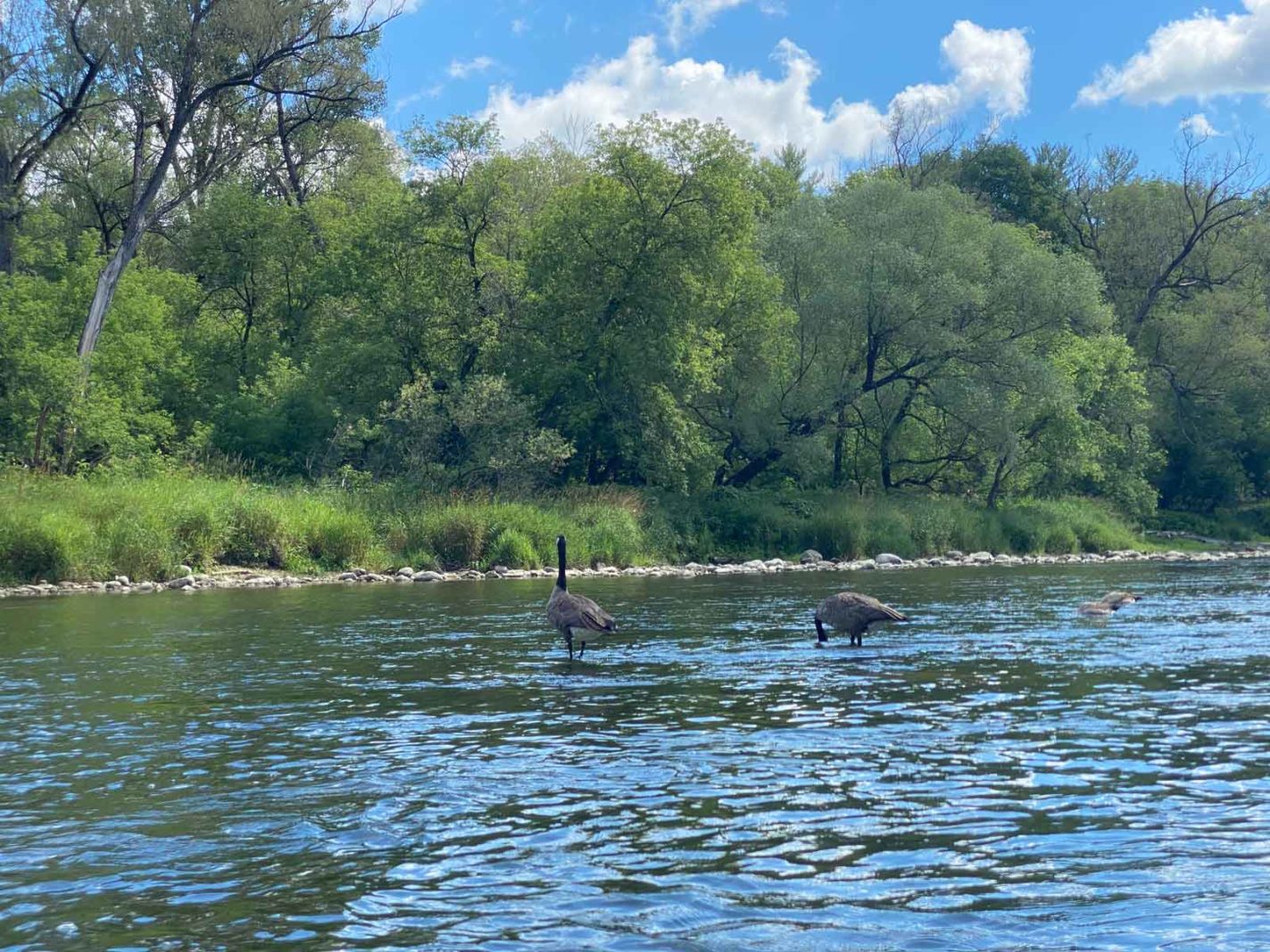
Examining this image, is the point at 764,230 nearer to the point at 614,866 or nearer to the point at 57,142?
the point at 57,142

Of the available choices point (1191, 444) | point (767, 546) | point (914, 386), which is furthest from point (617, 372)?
point (1191, 444)

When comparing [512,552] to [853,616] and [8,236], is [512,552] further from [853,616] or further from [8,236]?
[8,236]

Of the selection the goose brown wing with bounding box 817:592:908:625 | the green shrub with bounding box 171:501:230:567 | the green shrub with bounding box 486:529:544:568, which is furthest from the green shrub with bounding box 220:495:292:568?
the goose brown wing with bounding box 817:592:908:625

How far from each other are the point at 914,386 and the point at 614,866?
47353mm

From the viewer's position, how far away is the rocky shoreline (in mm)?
31625

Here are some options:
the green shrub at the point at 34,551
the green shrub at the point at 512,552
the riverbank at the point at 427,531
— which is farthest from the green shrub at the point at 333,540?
the green shrub at the point at 34,551

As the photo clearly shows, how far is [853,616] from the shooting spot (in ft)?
62.9

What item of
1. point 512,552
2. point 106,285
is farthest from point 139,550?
point 106,285

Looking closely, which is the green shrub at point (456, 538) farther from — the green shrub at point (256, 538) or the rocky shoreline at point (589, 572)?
the green shrub at point (256, 538)

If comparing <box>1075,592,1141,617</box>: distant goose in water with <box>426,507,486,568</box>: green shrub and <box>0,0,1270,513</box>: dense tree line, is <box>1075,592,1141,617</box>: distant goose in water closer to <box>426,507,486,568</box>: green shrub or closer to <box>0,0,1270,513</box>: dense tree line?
<box>426,507,486,568</box>: green shrub

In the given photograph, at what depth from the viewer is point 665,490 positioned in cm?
4856

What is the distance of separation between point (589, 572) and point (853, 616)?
808 inches

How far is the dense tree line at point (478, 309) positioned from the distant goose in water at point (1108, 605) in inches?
925

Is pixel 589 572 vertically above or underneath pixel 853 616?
above
